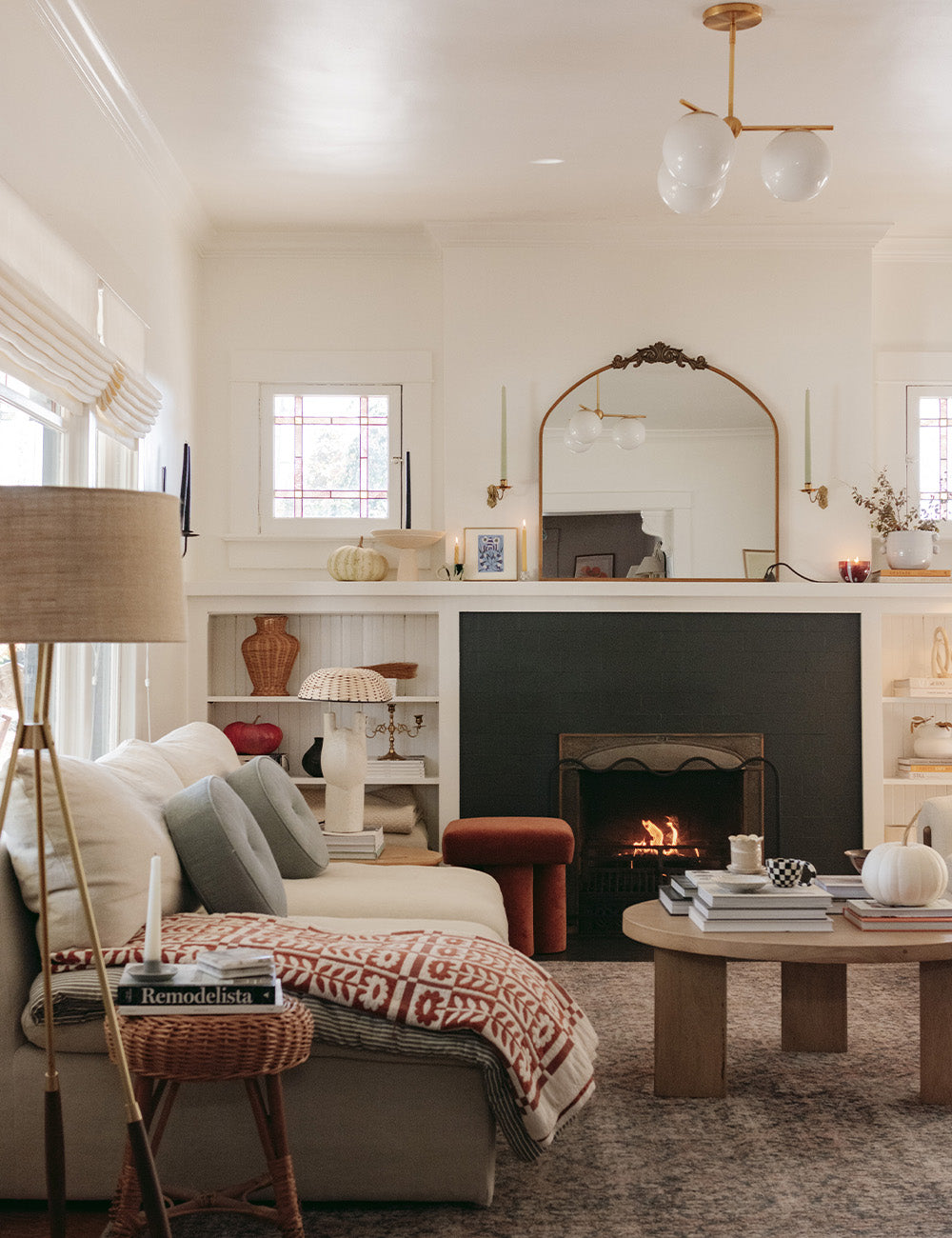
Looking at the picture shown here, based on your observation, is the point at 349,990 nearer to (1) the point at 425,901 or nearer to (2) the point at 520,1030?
(2) the point at 520,1030

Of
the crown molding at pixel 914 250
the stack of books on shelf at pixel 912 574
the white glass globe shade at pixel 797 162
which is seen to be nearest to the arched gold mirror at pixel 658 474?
the stack of books on shelf at pixel 912 574

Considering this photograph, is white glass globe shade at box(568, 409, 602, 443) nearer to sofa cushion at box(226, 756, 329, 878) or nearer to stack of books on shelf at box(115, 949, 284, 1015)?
sofa cushion at box(226, 756, 329, 878)

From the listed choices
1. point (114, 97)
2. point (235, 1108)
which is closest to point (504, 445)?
point (114, 97)

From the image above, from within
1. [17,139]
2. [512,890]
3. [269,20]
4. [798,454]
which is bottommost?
[512,890]

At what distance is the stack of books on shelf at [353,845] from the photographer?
428cm

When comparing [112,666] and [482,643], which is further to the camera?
[482,643]

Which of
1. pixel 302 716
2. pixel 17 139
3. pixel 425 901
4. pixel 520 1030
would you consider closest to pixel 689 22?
pixel 17 139

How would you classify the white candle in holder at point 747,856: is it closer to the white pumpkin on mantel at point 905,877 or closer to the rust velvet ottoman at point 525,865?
the white pumpkin on mantel at point 905,877

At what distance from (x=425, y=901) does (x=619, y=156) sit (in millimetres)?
2956

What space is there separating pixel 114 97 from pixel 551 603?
2.58 m

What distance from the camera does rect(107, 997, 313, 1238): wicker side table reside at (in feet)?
6.94

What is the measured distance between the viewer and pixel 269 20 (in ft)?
11.8

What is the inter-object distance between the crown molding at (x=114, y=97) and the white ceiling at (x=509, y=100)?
0.12ft

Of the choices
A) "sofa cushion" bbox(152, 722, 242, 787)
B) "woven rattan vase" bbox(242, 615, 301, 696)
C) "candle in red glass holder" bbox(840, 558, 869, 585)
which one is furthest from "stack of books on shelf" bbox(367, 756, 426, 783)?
"candle in red glass holder" bbox(840, 558, 869, 585)
